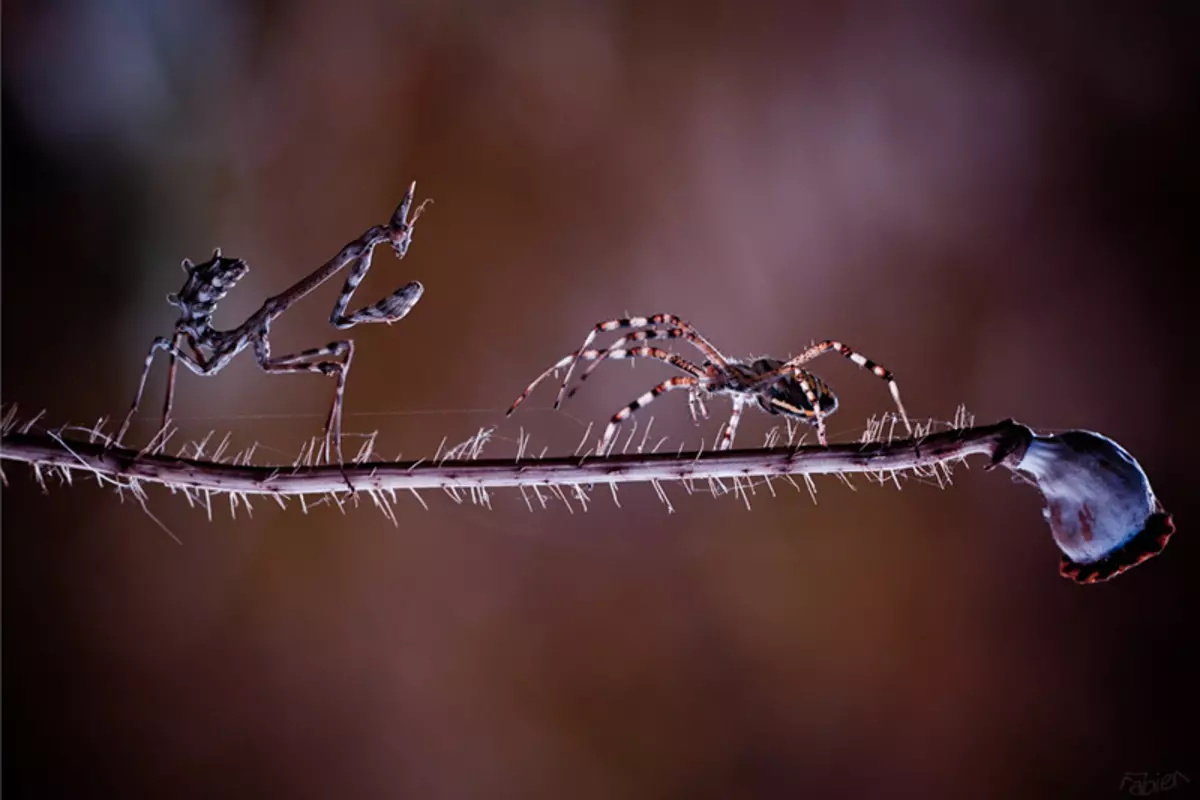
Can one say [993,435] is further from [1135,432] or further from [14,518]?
[14,518]

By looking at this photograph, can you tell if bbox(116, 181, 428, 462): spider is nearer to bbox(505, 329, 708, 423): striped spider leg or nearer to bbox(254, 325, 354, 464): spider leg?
bbox(254, 325, 354, 464): spider leg

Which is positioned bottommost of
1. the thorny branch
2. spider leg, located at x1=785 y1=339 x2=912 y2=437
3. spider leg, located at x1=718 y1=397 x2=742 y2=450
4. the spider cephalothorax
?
the thorny branch

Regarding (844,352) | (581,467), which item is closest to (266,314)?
(581,467)

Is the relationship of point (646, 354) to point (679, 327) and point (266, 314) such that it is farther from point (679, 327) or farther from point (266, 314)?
point (266, 314)

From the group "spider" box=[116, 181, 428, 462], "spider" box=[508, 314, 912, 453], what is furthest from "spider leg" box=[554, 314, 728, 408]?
"spider" box=[116, 181, 428, 462]

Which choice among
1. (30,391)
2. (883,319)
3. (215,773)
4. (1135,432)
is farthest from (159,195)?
(1135,432)
